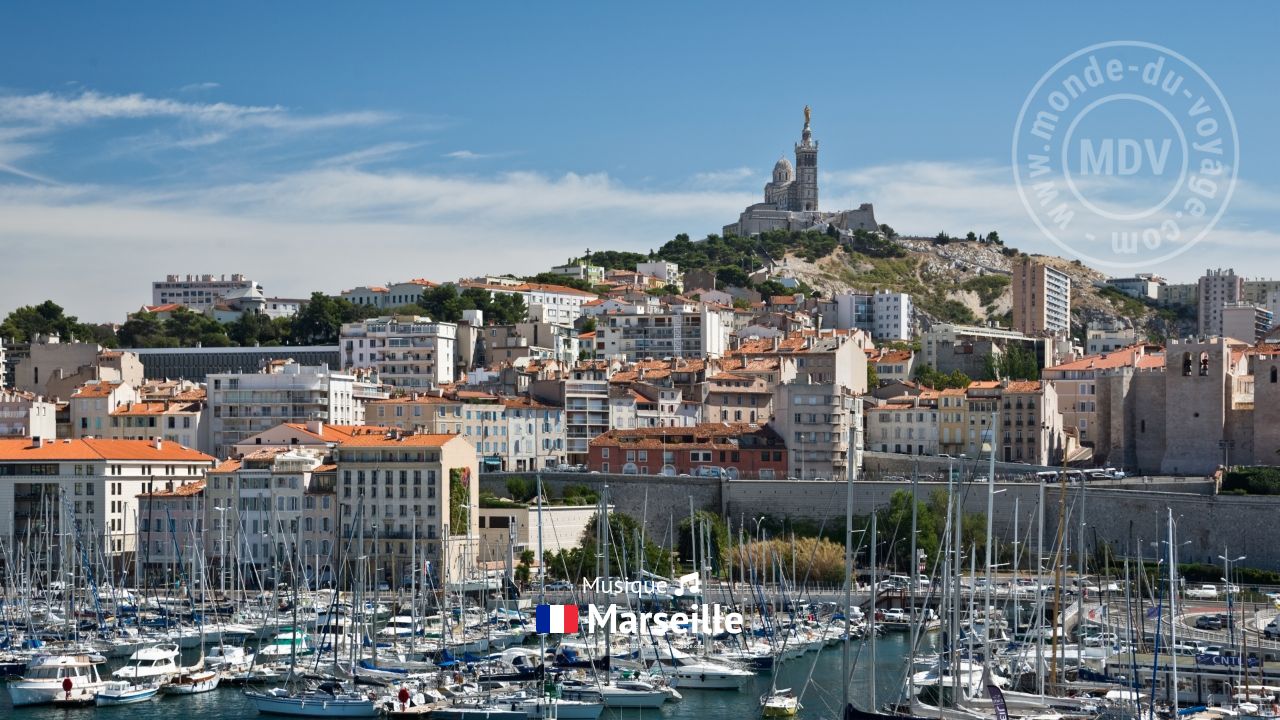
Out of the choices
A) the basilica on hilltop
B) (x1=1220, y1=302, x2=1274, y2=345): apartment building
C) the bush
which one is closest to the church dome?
the basilica on hilltop

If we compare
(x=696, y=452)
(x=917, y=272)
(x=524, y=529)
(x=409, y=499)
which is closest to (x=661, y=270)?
(x=917, y=272)

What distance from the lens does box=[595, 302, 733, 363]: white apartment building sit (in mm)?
89000

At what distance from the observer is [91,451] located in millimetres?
58469

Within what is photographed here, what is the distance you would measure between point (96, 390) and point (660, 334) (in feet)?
92.8

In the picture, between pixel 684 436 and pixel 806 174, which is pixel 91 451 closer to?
pixel 684 436

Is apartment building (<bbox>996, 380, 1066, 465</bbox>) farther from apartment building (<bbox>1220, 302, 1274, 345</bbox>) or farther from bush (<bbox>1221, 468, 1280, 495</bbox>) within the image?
apartment building (<bbox>1220, 302, 1274, 345</bbox>)

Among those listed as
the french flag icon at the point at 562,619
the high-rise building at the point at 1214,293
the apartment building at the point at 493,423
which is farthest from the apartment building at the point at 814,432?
the high-rise building at the point at 1214,293

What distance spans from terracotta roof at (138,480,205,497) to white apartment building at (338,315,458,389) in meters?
23.7

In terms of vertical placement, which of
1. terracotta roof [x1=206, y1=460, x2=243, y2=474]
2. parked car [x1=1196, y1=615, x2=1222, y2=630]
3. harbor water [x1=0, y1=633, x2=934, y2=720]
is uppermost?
terracotta roof [x1=206, y1=460, x2=243, y2=474]

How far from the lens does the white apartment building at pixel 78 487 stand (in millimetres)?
56094

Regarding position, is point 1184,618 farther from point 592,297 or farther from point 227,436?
point 592,297

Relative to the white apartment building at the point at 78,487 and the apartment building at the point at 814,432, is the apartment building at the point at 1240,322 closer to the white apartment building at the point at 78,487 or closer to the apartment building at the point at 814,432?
the apartment building at the point at 814,432

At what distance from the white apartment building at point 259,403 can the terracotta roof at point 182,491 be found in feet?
33.3

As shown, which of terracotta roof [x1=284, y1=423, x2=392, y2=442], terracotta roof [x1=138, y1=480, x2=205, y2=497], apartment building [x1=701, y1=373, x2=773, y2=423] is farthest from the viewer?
apartment building [x1=701, y1=373, x2=773, y2=423]
